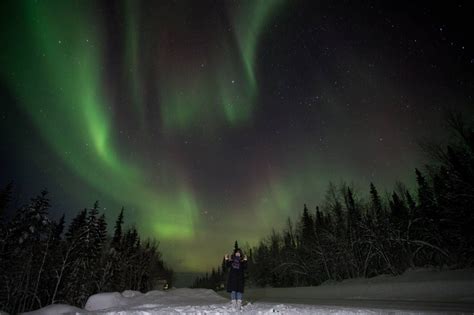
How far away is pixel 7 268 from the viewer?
35.8 metres

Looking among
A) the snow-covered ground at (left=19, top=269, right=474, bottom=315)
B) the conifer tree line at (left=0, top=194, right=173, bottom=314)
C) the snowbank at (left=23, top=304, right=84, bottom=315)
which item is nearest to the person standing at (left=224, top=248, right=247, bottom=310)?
the snow-covered ground at (left=19, top=269, right=474, bottom=315)

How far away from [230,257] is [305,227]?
5220 cm

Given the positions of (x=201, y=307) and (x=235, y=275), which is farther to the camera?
(x=235, y=275)

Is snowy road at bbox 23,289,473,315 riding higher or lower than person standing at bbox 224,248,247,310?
lower

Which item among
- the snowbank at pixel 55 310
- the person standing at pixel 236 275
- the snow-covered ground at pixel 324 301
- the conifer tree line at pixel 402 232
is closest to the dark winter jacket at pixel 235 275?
the person standing at pixel 236 275

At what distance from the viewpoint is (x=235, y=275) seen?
1112 centimetres

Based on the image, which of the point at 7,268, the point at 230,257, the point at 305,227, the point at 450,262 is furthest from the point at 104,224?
the point at 450,262

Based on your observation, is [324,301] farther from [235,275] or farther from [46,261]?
[46,261]

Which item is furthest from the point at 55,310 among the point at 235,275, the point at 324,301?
the point at 324,301

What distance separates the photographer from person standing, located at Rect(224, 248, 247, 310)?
10609 mm

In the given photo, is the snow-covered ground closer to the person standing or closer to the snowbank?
the snowbank

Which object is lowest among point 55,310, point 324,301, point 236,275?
point 324,301

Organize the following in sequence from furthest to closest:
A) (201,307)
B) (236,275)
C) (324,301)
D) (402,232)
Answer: (402,232) → (324,301) → (236,275) → (201,307)

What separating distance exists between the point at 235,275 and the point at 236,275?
0.04 meters
